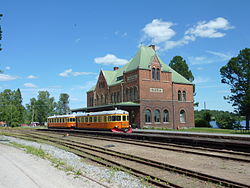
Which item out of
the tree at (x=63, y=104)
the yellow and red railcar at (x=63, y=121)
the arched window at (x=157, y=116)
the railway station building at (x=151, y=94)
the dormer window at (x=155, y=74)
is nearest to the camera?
the yellow and red railcar at (x=63, y=121)

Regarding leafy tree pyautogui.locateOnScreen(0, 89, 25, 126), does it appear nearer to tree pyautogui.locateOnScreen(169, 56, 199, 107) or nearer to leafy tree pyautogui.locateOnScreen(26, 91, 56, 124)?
leafy tree pyautogui.locateOnScreen(26, 91, 56, 124)

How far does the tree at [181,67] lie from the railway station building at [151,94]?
21715 millimetres

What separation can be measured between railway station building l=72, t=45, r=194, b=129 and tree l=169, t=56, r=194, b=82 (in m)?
21.7

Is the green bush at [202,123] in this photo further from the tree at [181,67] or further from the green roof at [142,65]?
the tree at [181,67]

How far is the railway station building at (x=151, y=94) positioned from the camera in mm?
44812

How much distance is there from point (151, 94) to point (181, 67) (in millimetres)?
31229

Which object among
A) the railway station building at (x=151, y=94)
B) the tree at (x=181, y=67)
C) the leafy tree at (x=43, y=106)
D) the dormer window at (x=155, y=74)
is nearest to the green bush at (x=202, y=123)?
the railway station building at (x=151, y=94)

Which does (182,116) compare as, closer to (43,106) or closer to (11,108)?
(11,108)

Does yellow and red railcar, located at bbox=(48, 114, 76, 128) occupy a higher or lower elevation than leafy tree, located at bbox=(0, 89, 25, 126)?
lower

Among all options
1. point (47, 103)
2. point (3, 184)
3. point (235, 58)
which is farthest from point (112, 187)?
point (47, 103)

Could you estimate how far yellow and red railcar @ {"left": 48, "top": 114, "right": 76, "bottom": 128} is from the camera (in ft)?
136

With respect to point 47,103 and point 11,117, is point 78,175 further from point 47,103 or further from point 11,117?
point 47,103

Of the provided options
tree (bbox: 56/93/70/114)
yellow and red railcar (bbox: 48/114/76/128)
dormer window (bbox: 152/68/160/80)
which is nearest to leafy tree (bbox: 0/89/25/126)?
tree (bbox: 56/93/70/114)

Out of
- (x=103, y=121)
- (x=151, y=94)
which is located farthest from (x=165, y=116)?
(x=103, y=121)
